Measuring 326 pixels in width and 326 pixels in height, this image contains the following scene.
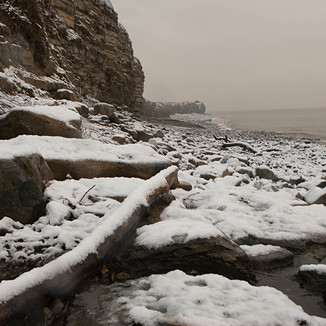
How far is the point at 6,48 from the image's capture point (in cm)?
1100

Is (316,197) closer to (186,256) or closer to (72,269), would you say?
(186,256)

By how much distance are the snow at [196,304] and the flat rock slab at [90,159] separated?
2.46m

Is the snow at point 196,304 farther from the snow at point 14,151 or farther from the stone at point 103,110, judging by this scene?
the stone at point 103,110

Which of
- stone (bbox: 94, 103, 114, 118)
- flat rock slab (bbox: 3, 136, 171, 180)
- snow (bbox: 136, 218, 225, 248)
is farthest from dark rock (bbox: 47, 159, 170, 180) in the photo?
stone (bbox: 94, 103, 114, 118)

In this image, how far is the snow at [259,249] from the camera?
131 inches

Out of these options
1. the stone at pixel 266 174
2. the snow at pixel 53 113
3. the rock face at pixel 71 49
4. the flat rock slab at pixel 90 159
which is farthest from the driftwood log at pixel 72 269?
the rock face at pixel 71 49

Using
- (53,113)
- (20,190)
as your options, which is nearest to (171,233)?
(20,190)

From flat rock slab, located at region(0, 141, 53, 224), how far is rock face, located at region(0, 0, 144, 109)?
7.50m

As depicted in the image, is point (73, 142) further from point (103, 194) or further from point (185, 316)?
point (185, 316)

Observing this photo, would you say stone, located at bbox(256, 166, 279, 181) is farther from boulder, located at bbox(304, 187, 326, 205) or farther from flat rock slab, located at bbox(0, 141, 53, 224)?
flat rock slab, located at bbox(0, 141, 53, 224)

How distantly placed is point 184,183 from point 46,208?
310cm

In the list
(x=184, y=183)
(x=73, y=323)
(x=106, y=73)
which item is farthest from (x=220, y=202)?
(x=106, y=73)

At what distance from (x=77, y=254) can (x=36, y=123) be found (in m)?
3.72

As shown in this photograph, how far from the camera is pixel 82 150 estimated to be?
4.93m
